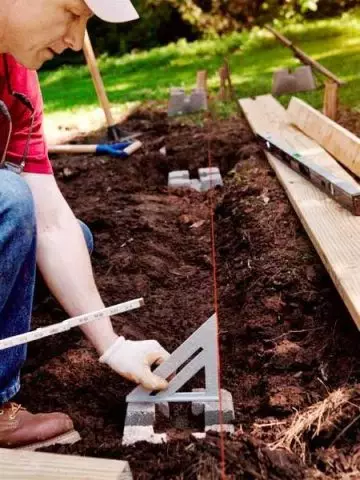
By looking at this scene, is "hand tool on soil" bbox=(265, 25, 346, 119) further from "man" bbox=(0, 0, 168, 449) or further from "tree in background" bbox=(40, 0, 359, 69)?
"tree in background" bbox=(40, 0, 359, 69)

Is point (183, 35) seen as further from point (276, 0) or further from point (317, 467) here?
point (317, 467)

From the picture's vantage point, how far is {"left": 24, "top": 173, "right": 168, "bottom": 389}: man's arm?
230cm

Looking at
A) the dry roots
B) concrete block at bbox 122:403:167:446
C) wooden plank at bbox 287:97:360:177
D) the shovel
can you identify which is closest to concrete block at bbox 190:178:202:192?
wooden plank at bbox 287:97:360:177

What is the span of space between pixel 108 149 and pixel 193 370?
411cm

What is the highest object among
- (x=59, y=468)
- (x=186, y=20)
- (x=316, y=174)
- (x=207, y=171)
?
(x=59, y=468)

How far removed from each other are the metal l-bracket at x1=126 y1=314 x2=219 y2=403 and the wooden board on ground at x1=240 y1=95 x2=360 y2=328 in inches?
20.4

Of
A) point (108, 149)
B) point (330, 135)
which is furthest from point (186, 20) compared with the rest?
point (330, 135)

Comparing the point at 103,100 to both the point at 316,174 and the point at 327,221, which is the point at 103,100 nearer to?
the point at 316,174

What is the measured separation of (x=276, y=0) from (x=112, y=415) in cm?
1526

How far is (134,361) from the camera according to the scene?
7.53 ft

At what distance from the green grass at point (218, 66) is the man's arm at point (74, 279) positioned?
453cm

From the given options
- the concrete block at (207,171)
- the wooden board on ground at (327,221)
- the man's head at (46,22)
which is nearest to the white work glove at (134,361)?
the wooden board on ground at (327,221)

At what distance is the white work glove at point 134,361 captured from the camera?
2285 millimetres

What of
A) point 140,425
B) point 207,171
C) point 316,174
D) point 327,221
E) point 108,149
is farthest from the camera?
point 108,149
